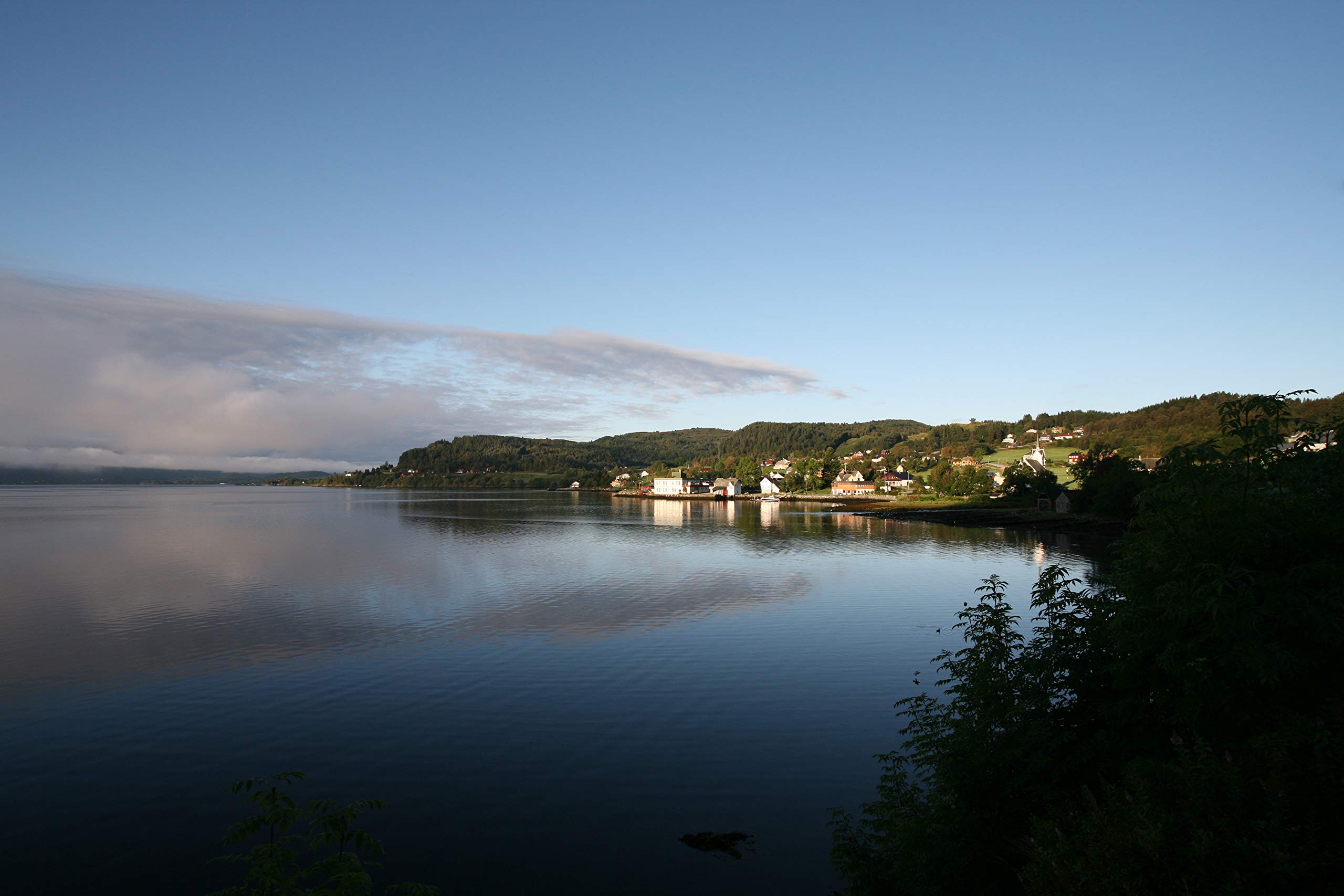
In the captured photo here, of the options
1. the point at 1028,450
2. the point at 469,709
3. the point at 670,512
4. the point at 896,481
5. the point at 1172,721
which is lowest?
the point at 670,512

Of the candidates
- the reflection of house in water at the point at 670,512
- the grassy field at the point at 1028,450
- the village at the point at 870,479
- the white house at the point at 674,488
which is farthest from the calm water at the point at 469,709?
the white house at the point at 674,488

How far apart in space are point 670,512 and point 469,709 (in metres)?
102

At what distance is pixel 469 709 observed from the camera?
16828 millimetres

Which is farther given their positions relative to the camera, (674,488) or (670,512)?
(674,488)

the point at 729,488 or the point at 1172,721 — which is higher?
the point at 729,488

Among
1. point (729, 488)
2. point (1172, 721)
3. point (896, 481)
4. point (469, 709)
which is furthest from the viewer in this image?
point (729, 488)

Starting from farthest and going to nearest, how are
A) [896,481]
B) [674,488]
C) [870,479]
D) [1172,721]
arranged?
[674,488] → [870,479] → [896,481] → [1172,721]

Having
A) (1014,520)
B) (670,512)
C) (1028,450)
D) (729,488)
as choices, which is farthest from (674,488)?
(1014,520)

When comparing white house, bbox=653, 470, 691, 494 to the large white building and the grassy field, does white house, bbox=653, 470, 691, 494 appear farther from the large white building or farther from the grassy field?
the grassy field

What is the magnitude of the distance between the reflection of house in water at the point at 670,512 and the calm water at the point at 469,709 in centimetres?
4990

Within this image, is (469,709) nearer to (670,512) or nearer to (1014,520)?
(1014,520)

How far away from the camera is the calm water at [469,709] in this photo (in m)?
10.6

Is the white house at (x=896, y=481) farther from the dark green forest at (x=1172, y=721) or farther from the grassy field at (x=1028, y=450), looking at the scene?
the dark green forest at (x=1172, y=721)

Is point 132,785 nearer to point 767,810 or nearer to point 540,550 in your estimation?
point 767,810
